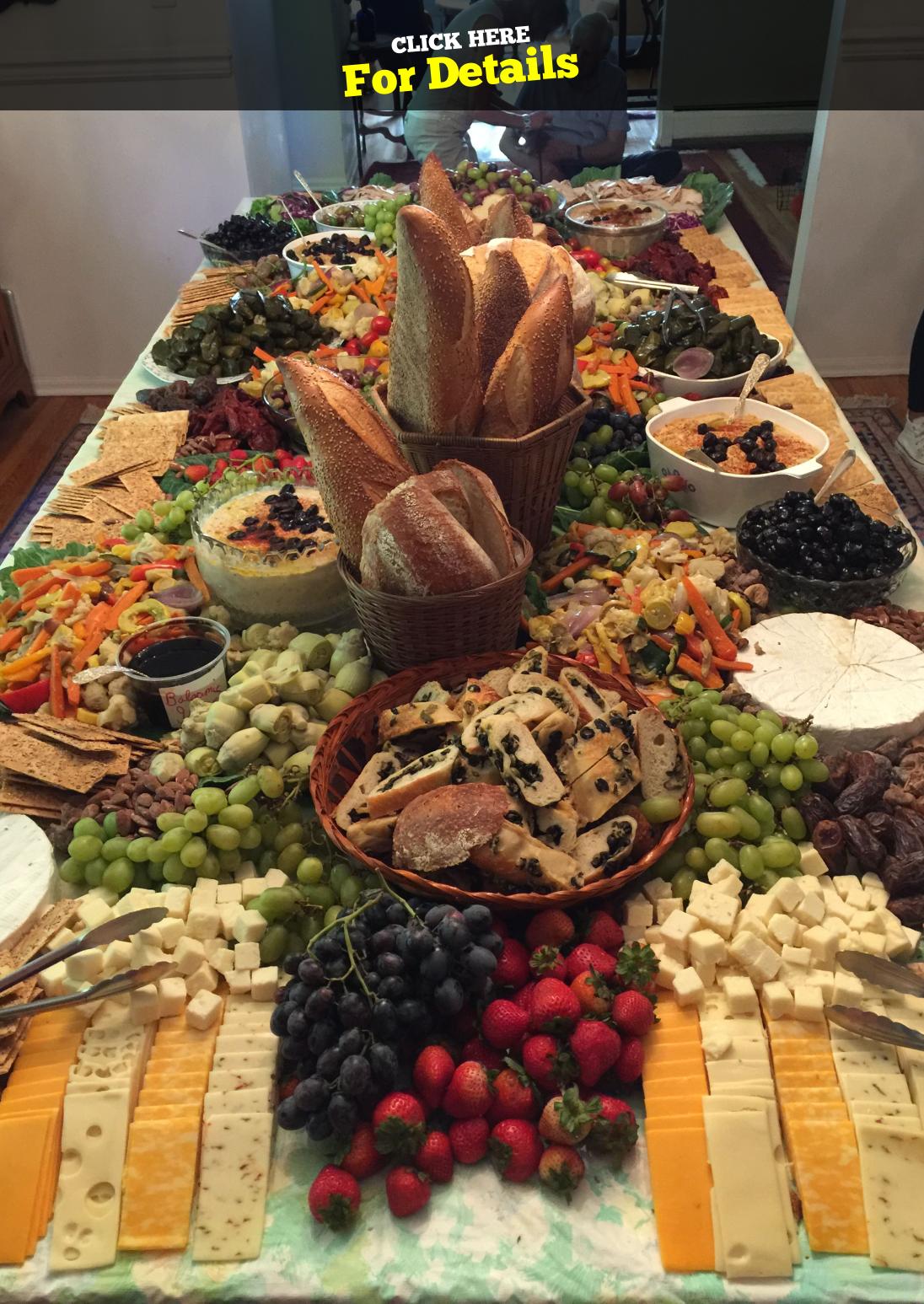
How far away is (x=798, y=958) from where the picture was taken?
1.42 meters

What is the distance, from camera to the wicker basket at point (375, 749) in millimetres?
1398

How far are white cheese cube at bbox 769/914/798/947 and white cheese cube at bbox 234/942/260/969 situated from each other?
0.74 metres

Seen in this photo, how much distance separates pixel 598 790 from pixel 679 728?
32 cm

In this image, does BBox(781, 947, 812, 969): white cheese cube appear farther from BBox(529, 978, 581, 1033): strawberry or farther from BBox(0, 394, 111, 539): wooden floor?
BBox(0, 394, 111, 539): wooden floor

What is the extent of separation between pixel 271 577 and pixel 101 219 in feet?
14.8

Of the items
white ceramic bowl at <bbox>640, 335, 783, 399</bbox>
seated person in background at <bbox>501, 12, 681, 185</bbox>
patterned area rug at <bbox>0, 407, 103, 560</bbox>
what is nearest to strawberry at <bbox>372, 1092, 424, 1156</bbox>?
white ceramic bowl at <bbox>640, 335, 783, 399</bbox>

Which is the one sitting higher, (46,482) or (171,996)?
(171,996)

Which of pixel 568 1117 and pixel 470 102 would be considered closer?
pixel 568 1117

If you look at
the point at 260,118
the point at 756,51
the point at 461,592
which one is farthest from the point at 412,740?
the point at 756,51

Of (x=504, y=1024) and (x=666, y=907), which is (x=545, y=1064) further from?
(x=666, y=907)

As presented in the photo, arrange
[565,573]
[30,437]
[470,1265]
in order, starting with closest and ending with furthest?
[470,1265] → [565,573] → [30,437]

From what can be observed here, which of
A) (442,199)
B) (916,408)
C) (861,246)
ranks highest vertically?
(442,199)

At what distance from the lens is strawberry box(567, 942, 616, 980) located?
138 centimetres

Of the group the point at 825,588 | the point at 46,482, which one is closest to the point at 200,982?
the point at 825,588
